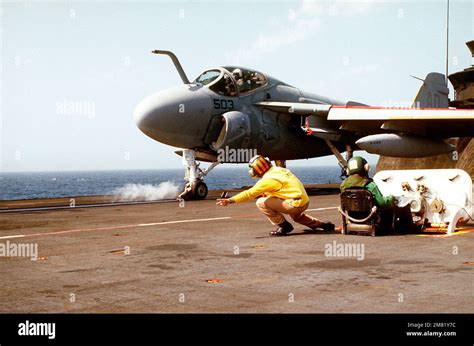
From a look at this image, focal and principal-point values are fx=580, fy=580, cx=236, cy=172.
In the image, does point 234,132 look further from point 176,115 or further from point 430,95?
point 430,95

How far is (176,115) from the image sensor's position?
19.3 metres

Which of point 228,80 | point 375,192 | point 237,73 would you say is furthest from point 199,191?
point 375,192

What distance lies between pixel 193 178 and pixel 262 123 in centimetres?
347

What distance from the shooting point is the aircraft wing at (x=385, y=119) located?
1900 centimetres

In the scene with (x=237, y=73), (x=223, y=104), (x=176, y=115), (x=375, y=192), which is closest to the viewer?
(x=375, y=192)

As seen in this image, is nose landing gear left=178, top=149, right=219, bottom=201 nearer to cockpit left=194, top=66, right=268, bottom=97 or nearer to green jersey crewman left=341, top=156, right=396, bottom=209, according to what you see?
cockpit left=194, top=66, right=268, bottom=97

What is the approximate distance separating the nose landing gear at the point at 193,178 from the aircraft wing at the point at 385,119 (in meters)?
3.29

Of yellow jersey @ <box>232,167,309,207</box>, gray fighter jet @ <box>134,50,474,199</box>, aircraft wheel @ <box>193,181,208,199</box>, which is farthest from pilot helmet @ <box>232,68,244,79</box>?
yellow jersey @ <box>232,167,309,207</box>

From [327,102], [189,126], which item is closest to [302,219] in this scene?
[189,126]

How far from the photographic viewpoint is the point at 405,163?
128 ft

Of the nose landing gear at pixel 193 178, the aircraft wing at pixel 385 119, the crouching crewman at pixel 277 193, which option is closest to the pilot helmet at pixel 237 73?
the aircraft wing at pixel 385 119

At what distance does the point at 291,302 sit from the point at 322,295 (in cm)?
43

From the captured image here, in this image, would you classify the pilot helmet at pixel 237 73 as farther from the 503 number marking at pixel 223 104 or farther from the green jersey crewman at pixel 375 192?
the green jersey crewman at pixel 375 192

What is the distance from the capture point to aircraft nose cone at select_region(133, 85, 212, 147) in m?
19.1
